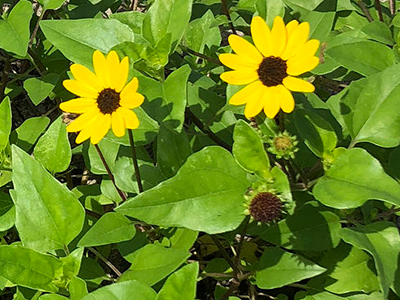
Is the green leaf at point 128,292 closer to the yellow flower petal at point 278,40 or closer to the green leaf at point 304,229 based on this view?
the green leaf at point 304,229

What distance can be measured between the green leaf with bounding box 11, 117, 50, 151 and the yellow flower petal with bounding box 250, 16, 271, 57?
765 millimetres

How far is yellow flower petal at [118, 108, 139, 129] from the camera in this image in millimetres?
1091

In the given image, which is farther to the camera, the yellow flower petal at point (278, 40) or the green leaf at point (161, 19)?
the green leaf at point (161, 19)

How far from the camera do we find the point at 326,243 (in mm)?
1263

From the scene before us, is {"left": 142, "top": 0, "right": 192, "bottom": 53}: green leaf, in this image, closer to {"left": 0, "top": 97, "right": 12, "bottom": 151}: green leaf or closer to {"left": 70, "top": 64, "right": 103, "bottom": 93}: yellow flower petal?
{"left": 70, "top": 64, "right": 103, "bottom": 93}: yellow flower petal

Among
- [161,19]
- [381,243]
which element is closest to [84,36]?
[161,19]

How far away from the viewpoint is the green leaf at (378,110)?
1.24 meters

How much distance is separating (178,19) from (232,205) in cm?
44

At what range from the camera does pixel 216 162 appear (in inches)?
46.9

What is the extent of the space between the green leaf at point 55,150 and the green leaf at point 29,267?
0.26 meters

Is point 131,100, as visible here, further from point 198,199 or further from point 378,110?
point 378,110

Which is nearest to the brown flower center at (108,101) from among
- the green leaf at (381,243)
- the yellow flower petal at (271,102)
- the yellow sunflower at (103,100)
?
the yellow sunflower at (103,100)

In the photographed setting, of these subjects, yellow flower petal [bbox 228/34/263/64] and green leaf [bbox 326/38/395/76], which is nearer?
yellow flower petal [bbox 228/34/263/64]

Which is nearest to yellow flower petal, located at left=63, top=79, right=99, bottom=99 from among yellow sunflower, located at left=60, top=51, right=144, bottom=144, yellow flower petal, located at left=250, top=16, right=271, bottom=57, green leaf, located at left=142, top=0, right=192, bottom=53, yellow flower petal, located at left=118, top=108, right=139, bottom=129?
yellow sunflower, located at left=60, top=51, right=144, bottom=144
